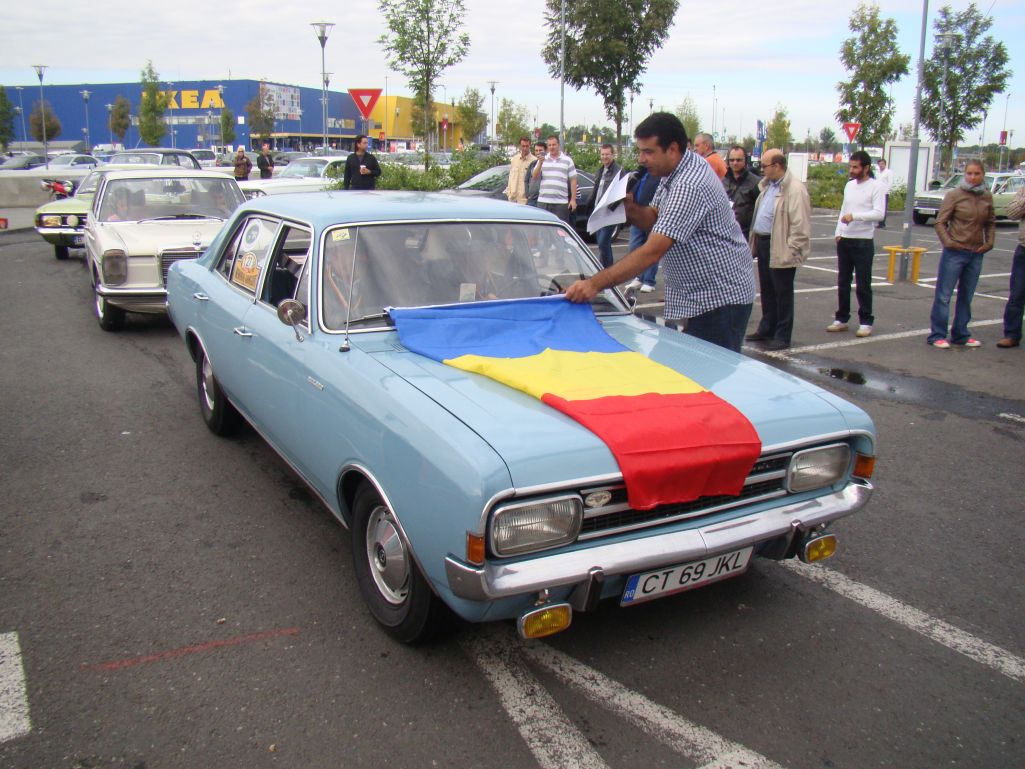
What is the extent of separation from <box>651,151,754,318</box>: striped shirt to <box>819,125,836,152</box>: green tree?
92745 millimetres

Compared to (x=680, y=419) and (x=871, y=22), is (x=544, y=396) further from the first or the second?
(x=871, y=22)

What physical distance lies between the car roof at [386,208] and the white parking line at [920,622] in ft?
7.44

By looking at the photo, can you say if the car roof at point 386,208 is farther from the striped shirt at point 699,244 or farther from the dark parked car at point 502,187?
the dark parked car at point 502,187

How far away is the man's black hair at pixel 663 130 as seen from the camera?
14.0ft

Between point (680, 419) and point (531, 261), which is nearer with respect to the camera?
point (680, 419)

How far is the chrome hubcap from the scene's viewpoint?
3.10m

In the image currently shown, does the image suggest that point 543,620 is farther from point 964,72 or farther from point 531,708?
point 964,72

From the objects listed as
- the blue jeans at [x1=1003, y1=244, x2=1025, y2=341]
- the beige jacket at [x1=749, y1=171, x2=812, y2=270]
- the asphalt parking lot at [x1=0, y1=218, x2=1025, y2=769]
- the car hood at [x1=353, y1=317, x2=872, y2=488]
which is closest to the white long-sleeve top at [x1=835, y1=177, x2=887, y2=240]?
the beige jacket at [x1=749, y1=171, x2=812, y2=270]

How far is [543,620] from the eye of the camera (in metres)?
→ 2.67

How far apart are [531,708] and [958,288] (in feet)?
24.0

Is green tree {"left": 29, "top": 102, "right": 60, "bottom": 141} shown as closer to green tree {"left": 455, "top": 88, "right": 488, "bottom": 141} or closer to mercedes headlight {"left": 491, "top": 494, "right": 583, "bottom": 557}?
green tree {"left": 455, "top": 88, "right": 488, "bottom": 141}

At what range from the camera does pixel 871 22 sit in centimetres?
3209

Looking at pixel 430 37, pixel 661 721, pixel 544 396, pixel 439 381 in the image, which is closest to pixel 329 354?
pixel 439 381

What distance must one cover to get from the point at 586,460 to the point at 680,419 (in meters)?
0.44
